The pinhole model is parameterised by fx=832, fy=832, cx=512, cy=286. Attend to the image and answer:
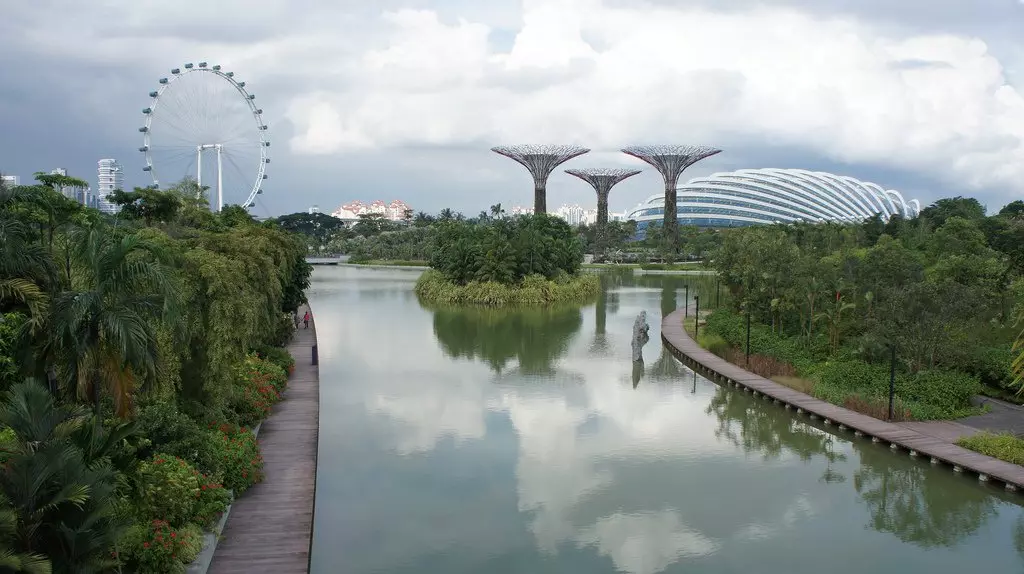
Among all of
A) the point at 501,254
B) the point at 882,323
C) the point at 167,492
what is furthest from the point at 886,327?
the point at 501,254

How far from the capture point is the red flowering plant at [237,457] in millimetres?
11922

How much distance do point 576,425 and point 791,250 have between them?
1564 centimetres

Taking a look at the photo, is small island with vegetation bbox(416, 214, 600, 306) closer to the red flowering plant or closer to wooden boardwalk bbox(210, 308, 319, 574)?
wooden boardwalk bbox(210, 308, 319, 574)

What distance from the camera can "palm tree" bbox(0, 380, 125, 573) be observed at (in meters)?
6.55

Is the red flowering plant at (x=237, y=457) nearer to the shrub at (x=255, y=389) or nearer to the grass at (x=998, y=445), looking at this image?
the shrub at (x=255, y=389)

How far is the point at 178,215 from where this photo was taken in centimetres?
3059

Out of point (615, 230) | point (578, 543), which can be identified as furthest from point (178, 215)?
point (615, 230)

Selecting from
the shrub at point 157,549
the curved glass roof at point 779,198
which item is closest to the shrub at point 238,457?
the shrub at point 157,549

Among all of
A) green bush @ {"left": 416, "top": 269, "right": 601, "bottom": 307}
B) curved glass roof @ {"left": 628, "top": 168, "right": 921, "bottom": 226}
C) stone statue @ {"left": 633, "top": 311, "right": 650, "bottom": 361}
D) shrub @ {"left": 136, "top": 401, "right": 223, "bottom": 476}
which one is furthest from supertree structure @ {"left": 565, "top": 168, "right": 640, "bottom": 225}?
shrub @ {"left": 136, "top": 401, "right": 223, "bottom": 476}

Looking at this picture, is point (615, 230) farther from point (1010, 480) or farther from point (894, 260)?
point (1010, 480)

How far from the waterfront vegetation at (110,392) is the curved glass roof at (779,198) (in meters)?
106

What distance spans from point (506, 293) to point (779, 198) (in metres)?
81.3

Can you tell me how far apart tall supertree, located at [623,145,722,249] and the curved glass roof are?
3104 centimetres

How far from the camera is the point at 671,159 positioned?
8475 centimetres
